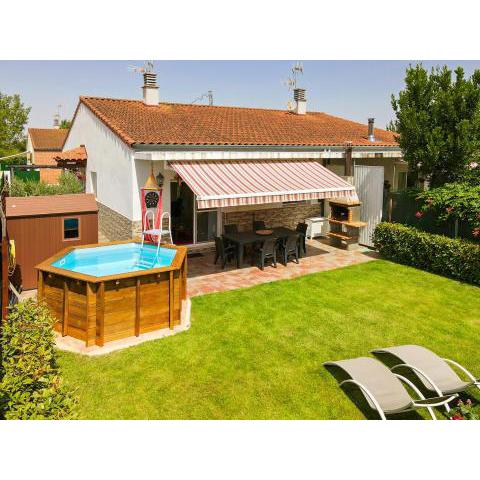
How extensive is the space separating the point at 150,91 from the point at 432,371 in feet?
84.7

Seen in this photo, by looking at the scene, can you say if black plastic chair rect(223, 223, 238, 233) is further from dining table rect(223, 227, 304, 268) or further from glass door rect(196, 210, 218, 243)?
glass door rect(196, 210, 218, 243)

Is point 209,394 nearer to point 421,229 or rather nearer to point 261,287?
point 261,287

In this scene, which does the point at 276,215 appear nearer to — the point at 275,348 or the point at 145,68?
the point at 145,68

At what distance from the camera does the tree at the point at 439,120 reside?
70.6ft

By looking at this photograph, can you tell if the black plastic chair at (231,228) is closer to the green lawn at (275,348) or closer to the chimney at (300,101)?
the green lawn at (275,348)

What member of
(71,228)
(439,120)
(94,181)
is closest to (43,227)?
(71,228)

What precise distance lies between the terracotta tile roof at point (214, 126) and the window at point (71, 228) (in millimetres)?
4686

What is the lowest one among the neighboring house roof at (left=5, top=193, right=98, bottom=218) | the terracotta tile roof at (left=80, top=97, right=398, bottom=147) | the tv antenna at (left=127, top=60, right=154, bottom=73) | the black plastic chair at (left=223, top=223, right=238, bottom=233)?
the black plastic chair at (left=223, top=223, right=238, bottom=233)

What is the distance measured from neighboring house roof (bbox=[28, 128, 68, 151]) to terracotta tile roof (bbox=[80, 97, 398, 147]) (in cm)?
4369

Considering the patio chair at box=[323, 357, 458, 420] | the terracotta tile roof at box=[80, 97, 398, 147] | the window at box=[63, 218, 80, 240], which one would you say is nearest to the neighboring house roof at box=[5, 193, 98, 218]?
the window at box=[63, 218, 80, 240]

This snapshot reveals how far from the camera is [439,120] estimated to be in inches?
883

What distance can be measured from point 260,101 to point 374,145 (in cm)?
1644

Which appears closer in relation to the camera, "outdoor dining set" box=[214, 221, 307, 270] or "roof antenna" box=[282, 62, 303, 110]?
"outdoor dining set" box=[214, 221, 307, 270]

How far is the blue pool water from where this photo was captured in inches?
665
